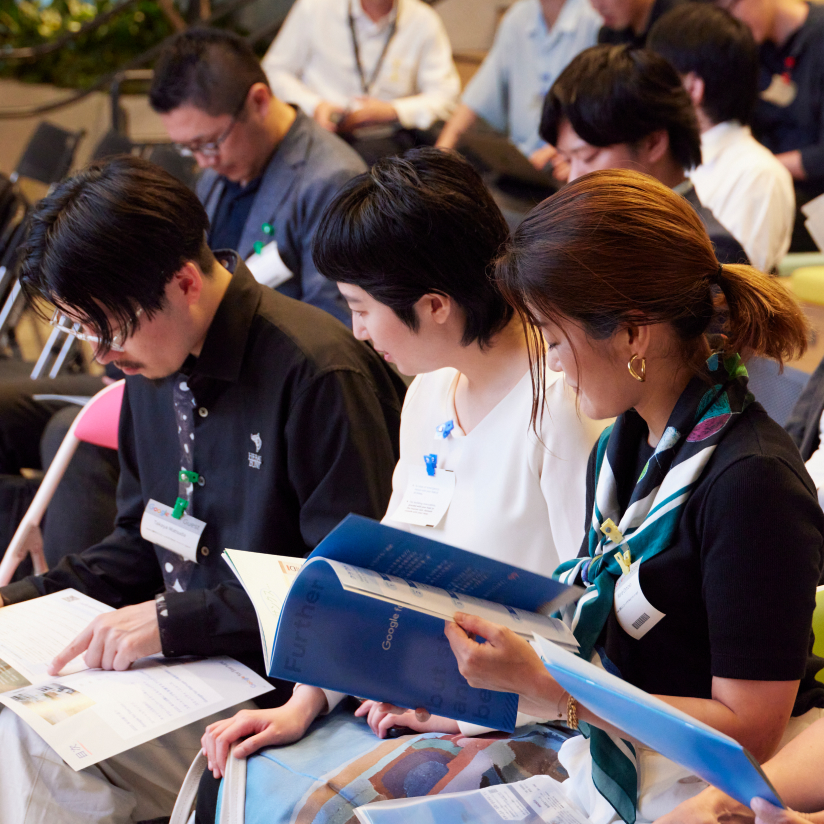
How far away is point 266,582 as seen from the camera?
116 cm

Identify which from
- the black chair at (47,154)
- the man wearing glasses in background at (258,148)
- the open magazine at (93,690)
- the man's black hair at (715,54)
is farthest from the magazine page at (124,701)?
the black chair at (47,154)

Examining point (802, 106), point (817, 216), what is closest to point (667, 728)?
point (817, 216)

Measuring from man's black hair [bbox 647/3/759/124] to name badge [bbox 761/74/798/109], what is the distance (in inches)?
27.2

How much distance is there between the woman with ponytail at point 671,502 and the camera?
0.92m

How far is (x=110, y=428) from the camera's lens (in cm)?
205

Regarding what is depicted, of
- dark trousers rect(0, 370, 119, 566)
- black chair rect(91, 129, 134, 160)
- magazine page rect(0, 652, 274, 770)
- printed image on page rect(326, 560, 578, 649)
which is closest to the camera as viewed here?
printed image on page rect(326, 560, 578, 649)

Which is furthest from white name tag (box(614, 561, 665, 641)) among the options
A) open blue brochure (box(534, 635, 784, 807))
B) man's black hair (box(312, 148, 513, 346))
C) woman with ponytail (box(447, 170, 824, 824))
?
man's black hair (box(312, 148, 513, 346))

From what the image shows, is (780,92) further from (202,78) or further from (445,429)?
(445,429)

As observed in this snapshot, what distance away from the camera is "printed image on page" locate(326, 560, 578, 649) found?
90 cm

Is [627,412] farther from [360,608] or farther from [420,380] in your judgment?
[420,380]

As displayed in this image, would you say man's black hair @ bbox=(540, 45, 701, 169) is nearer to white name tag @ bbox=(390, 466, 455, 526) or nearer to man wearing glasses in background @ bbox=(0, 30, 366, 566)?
man wearing glasses in background @ bbox=(0, 30, 366, 566)

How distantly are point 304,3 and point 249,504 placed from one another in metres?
2.95

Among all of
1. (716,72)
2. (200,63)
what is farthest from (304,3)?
(716,72)

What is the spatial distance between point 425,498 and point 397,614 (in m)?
0.54
